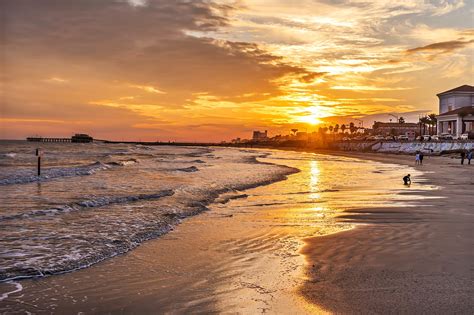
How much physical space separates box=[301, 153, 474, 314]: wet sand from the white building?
234ft

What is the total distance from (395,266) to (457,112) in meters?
79.5

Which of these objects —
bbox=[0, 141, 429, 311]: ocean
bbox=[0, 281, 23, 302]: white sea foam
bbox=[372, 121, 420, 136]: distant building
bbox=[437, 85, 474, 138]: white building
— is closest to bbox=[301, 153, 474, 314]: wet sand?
bbox=[0, 141, 429, 311]: ocean

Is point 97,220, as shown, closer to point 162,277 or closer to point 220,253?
point 220,253

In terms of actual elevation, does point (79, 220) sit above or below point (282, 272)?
below

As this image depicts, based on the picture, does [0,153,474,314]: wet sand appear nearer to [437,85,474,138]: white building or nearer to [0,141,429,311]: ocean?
[0,141,429,311]: ocean

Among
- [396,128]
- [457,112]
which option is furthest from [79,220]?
[396,128]

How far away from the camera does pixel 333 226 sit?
10.9 m

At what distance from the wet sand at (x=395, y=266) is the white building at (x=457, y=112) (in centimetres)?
7129

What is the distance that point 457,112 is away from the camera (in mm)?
76875

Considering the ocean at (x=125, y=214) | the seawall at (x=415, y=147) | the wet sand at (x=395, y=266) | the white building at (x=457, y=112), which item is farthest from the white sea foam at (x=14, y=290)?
the white building at (x=457, y=112)

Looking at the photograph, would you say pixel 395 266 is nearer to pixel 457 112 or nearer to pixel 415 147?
pixel 415 147

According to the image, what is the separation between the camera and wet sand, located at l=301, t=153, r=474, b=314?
534 centimetres

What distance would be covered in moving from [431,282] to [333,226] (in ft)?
15.7

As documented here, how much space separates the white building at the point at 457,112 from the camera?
76.5m
